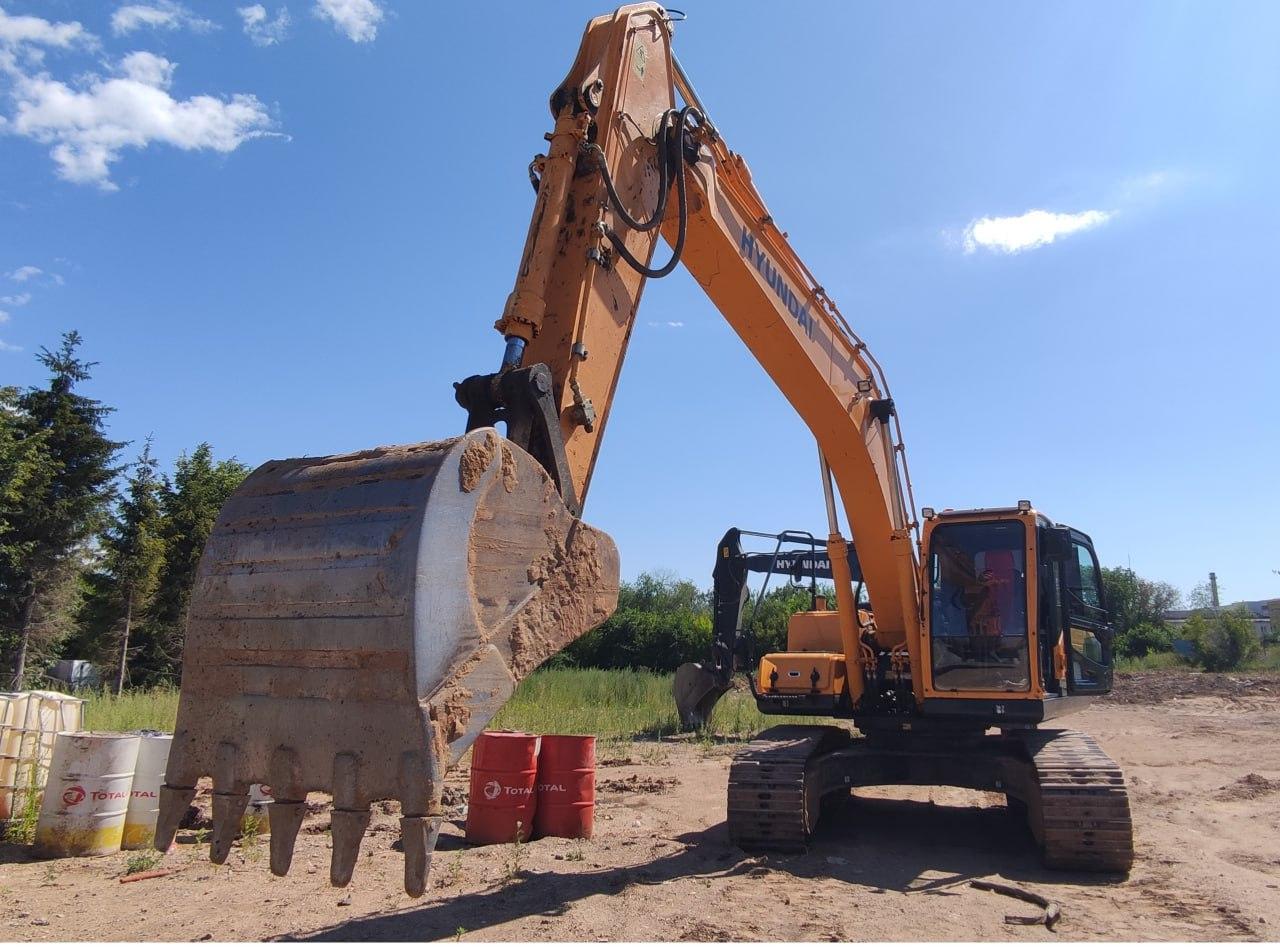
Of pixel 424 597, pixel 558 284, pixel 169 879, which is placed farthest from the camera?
pixel 169 879

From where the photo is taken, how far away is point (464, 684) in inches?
124

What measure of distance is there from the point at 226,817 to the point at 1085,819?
223 inches

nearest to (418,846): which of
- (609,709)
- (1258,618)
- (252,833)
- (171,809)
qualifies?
(171,809)

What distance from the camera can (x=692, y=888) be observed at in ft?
19.1

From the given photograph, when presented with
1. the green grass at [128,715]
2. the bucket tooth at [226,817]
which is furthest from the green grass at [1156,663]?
the bucket tooth at [226,817]

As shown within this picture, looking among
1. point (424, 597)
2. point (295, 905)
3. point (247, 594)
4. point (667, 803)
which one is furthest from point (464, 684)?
point (667, 803)

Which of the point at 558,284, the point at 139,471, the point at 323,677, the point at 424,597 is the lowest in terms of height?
the point at 323,677

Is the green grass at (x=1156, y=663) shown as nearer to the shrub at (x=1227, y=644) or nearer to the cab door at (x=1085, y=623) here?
the shrub at (x=1227, y=644)

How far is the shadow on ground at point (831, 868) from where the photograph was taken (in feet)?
16.6

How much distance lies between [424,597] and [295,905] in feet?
→ 11.2

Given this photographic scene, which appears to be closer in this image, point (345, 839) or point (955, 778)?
point (345, 839)

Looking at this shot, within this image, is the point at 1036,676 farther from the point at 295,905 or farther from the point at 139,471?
the point at 139,471

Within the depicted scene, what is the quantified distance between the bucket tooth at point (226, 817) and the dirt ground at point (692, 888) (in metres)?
1.86

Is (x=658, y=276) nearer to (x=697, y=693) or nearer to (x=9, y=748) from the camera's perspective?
(x=9, y=748)
